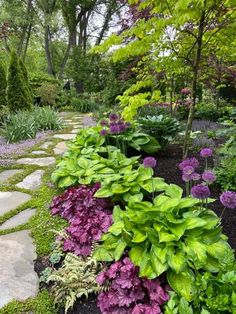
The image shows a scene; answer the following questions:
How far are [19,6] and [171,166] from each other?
59.1ft

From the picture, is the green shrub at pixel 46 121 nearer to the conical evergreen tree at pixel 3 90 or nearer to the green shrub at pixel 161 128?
the conical evergreen tree at pixel 3 90

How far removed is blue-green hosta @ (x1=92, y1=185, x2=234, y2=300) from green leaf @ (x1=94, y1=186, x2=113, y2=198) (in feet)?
1.70

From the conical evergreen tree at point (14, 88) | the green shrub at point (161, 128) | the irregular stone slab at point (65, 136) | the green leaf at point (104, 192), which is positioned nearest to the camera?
the green leaf at point (104, 192)

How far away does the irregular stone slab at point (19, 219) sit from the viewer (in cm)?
272

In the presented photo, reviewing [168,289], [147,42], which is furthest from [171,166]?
[168,289]

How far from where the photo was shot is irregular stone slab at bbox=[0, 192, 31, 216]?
3.06 meters

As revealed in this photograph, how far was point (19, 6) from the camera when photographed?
18.2 metres

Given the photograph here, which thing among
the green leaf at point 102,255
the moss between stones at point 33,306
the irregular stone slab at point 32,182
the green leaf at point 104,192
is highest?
the green leaf at point 104,192

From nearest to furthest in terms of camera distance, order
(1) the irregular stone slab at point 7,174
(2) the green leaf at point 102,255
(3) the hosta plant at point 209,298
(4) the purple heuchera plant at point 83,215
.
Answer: (3) the hosta plant at point 209,298 → (2) the green leaf at point 102,255 → (4) the purple heuchera plant at point 83,215 → (1) the irregular stone slab at point 7,174

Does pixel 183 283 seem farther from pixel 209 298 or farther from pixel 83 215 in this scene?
pixel 83 215

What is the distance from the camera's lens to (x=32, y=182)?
151 inches

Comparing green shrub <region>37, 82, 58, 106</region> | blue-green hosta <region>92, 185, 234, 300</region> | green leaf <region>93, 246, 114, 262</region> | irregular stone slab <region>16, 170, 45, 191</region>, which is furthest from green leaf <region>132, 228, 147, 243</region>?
green shrub <region>37, 82, 58, 106</region>

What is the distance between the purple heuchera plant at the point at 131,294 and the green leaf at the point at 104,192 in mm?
857

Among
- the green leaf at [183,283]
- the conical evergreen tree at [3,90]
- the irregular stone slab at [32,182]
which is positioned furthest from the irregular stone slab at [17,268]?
the conical evergreen tree at [3,90]
